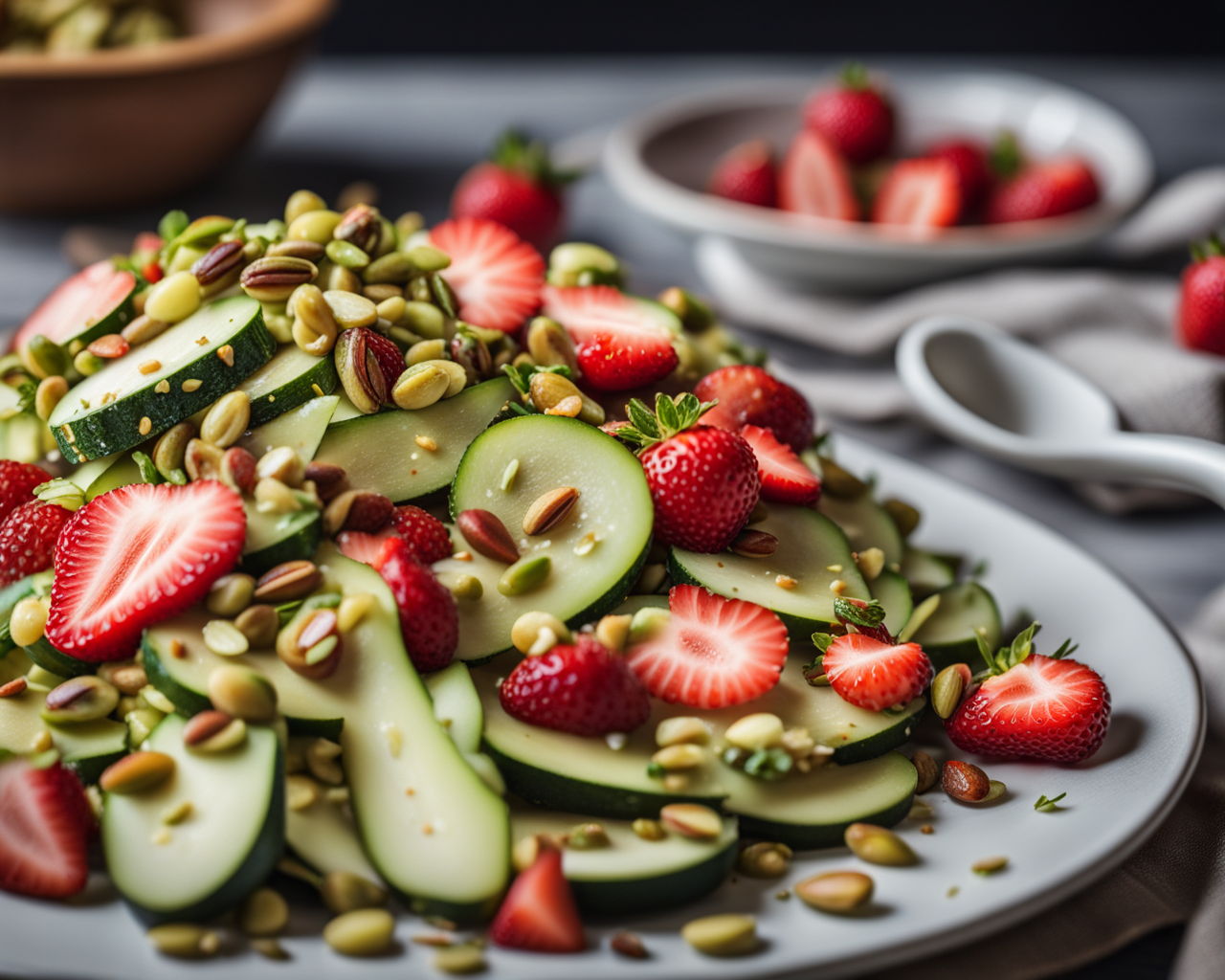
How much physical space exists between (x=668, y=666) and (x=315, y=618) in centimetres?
42

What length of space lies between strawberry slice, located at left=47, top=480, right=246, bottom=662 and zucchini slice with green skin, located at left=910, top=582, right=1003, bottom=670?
0.94 meters

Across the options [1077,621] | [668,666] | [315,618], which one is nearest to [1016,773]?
[1077,621]

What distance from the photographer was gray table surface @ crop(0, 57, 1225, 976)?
2.30m

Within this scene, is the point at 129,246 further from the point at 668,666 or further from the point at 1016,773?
the point at 1016,773

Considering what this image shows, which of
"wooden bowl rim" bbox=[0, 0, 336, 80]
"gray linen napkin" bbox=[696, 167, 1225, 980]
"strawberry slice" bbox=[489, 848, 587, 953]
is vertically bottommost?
"gray linen napkin" bbox=[696, 167, 1225, 980]

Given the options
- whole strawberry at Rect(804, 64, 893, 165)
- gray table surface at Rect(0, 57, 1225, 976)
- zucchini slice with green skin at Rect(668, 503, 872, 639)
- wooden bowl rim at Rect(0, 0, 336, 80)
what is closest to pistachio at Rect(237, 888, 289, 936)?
zucchini slice with green skin at Rect(668, 503, 872, 639)

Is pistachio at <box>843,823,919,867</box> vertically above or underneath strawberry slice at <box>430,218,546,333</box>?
underneath

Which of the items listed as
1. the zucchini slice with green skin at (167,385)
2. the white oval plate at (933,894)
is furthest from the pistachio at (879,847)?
the zucchini slice with green skin at (167,385)

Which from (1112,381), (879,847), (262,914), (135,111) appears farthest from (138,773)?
(135,111)

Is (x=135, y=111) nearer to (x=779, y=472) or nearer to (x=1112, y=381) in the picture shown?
(x=779, y=472)

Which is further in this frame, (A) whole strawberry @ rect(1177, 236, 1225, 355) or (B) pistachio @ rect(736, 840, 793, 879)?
(A) whole strawberry @ rect(1177, 236, 1225, 355)

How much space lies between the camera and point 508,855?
117 centimetres

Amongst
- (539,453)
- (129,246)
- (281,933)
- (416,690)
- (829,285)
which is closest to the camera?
(281,933)

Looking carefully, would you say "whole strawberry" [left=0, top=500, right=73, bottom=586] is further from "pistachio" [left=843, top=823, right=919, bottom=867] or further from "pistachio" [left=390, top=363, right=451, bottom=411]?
"pistachio" [left=843, top=823, right=919, bottom=867]
